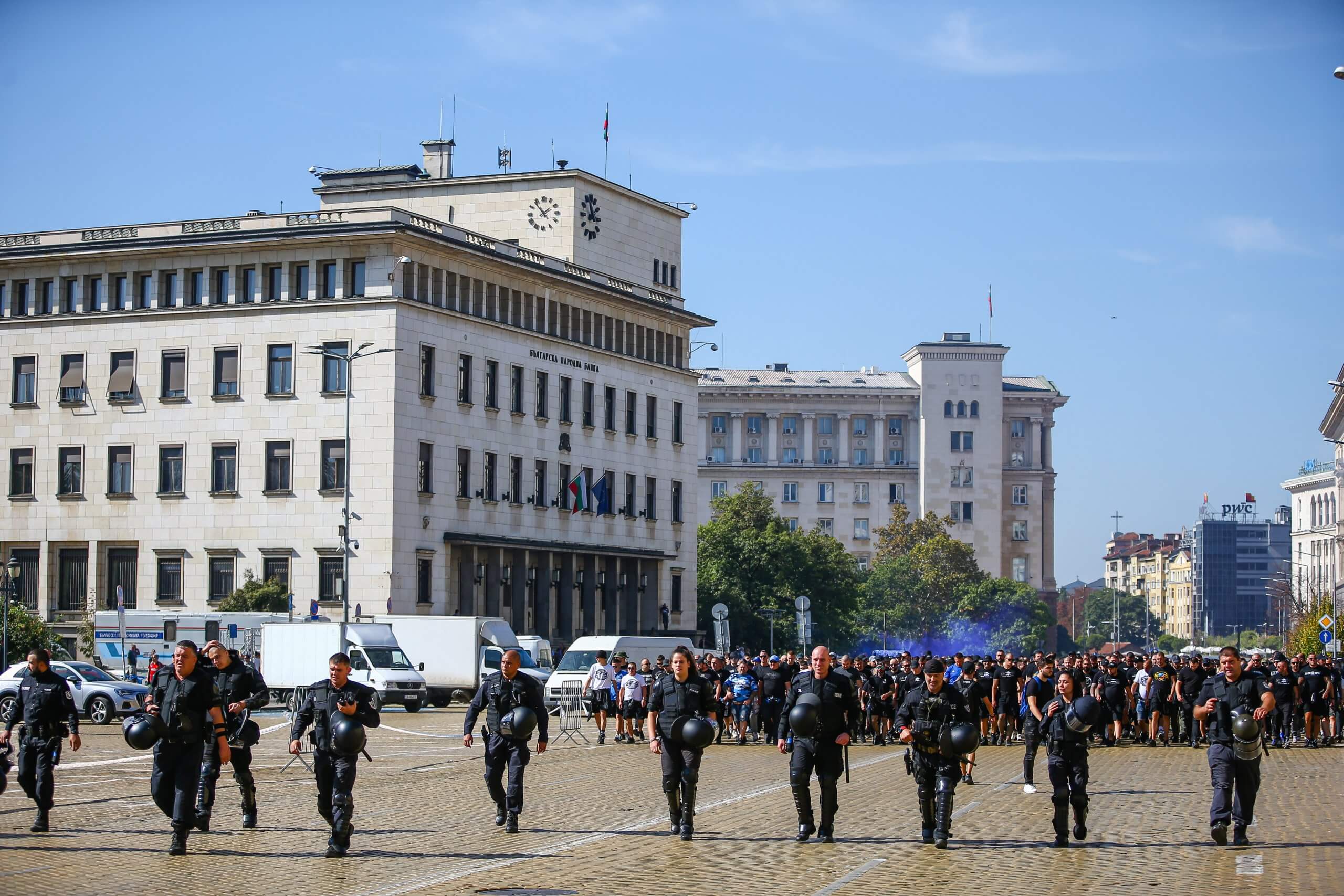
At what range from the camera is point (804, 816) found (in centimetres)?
1809

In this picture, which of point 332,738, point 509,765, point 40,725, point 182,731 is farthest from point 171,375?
point 332,738

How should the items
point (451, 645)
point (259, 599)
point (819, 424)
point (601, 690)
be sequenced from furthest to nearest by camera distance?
1. point (819, 424)
2. point (259, 599)
3. point (451, 645)
4. point (601, 690)

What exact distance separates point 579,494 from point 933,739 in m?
64.4

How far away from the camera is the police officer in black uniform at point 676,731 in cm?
1839

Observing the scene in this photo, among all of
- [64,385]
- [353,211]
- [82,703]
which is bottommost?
[82,703]

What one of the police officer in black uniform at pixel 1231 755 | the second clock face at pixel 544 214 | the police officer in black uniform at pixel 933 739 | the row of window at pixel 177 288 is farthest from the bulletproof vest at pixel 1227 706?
the second clock face at pixel 544 214

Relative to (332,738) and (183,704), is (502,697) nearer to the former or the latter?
(332,738)

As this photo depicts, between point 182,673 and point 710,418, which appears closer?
point 182,673

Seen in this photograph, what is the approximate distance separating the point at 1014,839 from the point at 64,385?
62331 mm

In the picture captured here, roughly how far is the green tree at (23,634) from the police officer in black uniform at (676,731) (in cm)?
4428

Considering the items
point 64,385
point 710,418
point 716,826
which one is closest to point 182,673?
point 716,826

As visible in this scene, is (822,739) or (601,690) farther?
(601,690)

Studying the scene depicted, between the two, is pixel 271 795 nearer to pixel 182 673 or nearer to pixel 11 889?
pixel 182 673

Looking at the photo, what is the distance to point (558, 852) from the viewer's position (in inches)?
679
